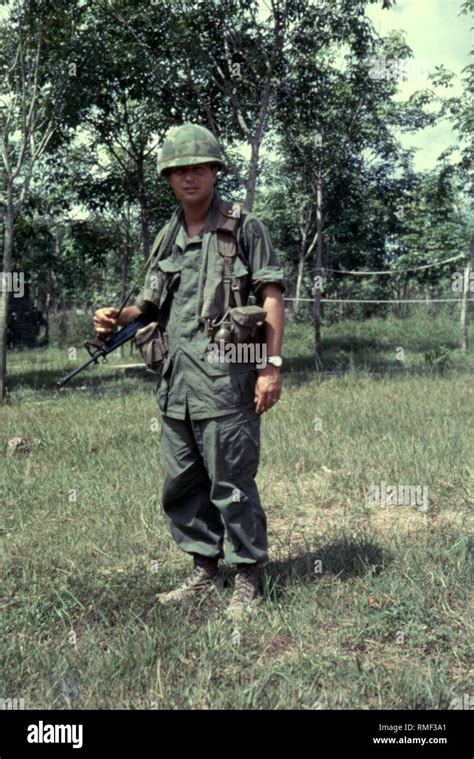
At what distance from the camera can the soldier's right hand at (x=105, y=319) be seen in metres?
2.96

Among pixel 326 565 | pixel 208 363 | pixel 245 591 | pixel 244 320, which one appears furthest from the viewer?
pixel 326 565

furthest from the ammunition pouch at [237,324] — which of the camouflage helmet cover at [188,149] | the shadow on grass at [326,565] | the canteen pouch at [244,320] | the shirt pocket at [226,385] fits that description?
the shadow on grass at [326,565]

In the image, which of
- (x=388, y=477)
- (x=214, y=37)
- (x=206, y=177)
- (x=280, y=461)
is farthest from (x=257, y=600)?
(x=214, y=37)

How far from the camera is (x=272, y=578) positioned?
10.7 feet

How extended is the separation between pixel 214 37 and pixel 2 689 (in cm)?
1161

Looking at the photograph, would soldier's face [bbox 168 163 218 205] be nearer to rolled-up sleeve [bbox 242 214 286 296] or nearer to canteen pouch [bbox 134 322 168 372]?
rolled-up sleeve [bbox 242 214 286 296]

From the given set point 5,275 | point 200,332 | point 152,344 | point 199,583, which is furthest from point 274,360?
point 5,275

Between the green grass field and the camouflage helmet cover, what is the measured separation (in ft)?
5.98

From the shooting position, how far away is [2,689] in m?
2.40

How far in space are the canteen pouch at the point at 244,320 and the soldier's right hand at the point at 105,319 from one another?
21.7 inches

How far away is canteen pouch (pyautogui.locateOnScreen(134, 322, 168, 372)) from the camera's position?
118 inches

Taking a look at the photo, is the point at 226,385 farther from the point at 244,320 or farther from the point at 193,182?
the point at 193,182

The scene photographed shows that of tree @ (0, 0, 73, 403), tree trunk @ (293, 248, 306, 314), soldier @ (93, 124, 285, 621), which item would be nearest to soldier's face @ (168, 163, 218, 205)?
soldier @ (93, 124, 285, 621)

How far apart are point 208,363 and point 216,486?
51 centimetres
